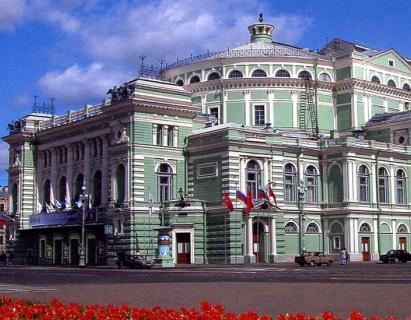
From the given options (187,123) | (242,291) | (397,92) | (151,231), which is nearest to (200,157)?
(187,123)

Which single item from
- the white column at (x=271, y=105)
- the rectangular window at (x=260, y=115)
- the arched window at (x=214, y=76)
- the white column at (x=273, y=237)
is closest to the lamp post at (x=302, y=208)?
the white column at (x=273, y=237)

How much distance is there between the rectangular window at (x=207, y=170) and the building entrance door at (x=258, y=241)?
6.74 m

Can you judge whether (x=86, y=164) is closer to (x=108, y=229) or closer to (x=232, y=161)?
(x=108, y=229)

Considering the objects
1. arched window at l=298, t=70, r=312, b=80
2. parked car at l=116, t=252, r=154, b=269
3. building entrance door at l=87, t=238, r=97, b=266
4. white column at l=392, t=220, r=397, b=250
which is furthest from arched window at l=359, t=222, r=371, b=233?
building entrance door at l=87, t=238, r=97, b=266

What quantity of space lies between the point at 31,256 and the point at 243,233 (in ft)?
98.6

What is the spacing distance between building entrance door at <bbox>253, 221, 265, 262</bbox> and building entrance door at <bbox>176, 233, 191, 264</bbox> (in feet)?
21.8

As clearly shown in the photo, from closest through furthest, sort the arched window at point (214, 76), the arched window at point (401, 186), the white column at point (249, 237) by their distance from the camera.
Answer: the white column at point (249, 237) → the arched window at point (401, 186) → the arched window at point (214, 76)

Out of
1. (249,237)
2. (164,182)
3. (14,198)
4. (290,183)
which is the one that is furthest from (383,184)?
(14,198)

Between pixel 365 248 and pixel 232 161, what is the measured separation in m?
19.1

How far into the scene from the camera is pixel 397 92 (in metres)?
93.9

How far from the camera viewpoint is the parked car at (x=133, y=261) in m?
62.0

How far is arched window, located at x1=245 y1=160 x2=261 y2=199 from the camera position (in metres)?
72.4

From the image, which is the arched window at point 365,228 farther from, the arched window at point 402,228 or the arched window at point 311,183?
the arched window at point 311,183

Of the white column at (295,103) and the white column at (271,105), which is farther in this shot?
the white column at (295,103)
